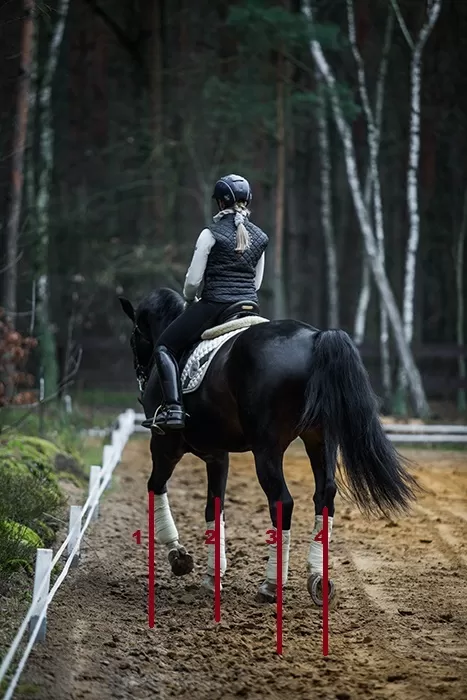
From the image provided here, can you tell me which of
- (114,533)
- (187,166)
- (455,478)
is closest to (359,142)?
(187,166)

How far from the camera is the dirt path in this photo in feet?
18.7

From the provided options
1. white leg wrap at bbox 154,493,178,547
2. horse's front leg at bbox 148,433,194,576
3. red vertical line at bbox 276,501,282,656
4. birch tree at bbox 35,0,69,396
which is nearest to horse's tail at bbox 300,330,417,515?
red vertical line at bbox 276,501,282,656

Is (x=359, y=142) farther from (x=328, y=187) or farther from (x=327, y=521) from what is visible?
(x=327, y=521)

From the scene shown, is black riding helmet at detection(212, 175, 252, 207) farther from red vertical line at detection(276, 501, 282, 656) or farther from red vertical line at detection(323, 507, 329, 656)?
red vertical line at detection(323, 507, 329, 656)

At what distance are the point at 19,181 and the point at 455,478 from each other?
9.15m

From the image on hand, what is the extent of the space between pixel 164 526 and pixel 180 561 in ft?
1.02

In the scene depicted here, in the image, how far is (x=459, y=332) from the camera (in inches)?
1160

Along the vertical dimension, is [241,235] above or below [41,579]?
above

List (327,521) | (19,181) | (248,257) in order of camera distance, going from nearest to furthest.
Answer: (327,521)
(248,257)
(19,181)

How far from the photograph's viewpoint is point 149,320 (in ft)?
30.8

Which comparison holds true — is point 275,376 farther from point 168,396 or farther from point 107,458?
point 107,458

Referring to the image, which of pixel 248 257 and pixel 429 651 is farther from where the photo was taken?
pixel 248 257

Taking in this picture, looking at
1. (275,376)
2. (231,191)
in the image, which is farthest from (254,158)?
(275,376)

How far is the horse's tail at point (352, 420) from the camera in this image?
7.26 m
